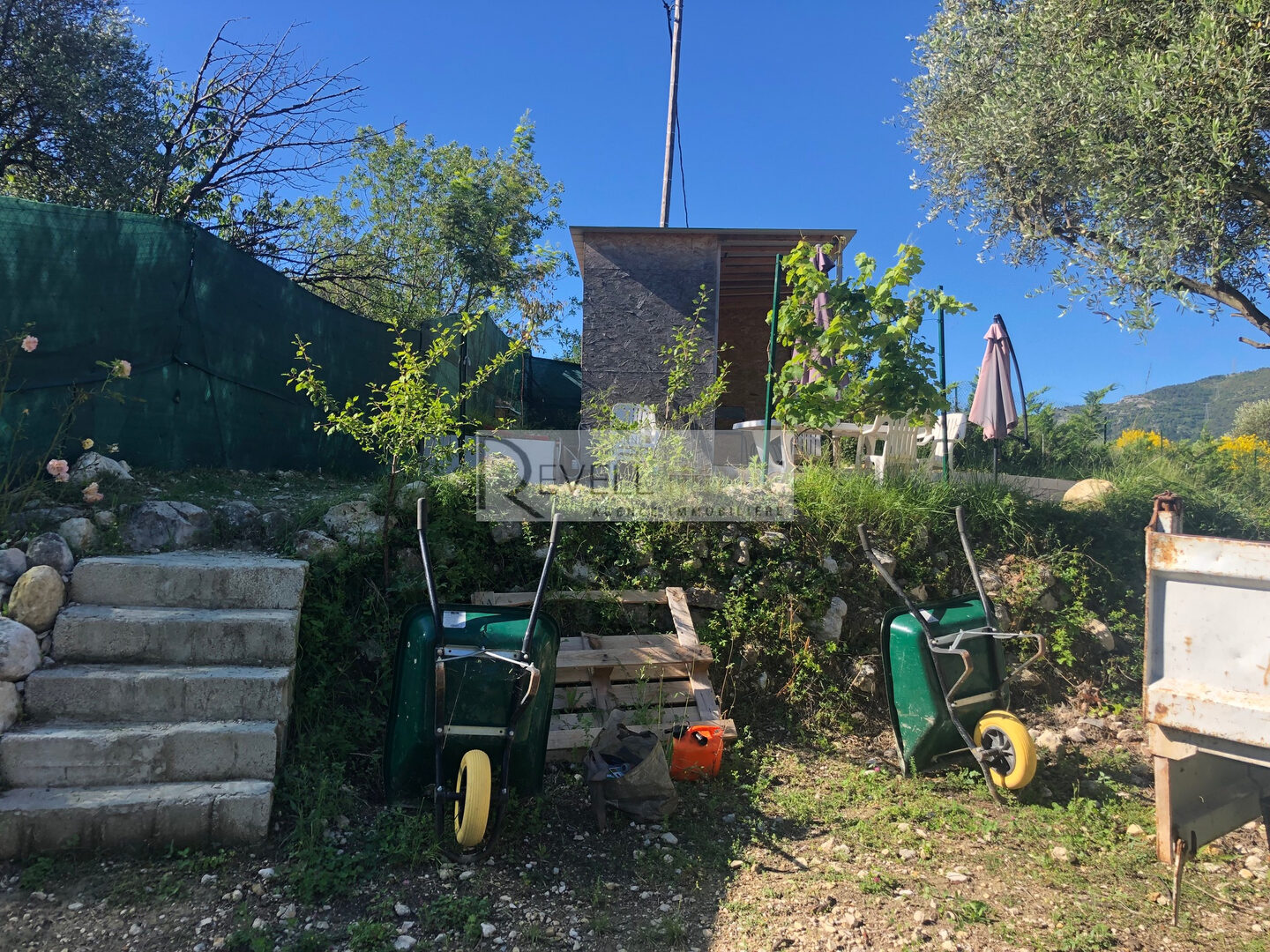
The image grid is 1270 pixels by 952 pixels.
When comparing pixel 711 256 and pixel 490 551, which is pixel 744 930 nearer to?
pixel 490 551

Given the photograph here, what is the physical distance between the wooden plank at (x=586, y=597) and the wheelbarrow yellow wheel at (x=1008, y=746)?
1.90m

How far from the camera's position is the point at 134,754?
3062 millimetres

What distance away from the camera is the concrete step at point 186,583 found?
3.53m

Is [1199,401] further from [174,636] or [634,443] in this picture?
[174,636]

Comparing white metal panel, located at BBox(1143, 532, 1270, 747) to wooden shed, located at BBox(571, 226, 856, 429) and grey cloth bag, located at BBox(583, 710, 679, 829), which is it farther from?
wooden shed, located at BBox(571, 226, 856, 429)

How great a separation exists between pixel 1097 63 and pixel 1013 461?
16.9ft

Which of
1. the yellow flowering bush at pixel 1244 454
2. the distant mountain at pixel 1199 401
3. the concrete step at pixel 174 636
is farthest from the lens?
the distant mountain at pixel 1199 401

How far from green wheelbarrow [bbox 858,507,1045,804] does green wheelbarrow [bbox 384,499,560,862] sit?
1830mm

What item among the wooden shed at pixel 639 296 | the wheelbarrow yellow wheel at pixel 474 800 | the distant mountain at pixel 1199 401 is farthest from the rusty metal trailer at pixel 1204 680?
the distant mountain at pixel 1199 401

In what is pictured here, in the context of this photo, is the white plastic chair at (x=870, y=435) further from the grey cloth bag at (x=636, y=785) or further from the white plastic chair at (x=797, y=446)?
the grey cloth bag at (x=636, y=785)

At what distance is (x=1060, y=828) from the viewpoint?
3320 millimetres

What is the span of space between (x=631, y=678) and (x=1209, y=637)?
2754 millimetres

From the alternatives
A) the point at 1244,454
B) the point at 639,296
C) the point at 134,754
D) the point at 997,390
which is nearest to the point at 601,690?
the point at 134,754

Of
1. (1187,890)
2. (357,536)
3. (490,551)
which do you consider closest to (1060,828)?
(1187,890)
